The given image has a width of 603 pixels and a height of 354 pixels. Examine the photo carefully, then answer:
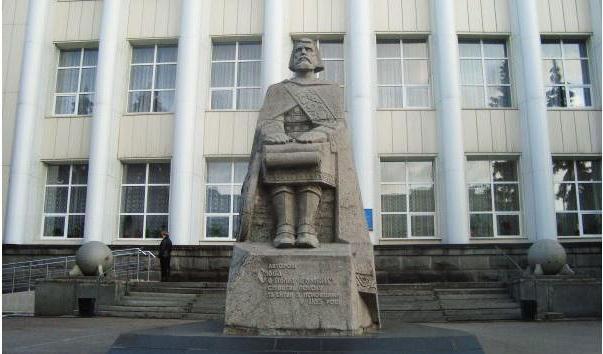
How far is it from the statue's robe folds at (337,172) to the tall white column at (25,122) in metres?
18.5

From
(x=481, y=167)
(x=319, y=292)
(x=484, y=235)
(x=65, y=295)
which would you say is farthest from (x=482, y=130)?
(x=319, y=292)

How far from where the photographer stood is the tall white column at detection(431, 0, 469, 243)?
21.4 metres

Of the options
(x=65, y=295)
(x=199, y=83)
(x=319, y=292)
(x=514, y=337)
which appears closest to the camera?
(x=319, y=292)

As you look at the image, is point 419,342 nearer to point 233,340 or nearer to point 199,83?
point 233,340

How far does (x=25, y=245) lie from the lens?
21672mm

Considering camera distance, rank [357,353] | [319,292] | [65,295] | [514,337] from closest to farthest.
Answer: [357,353] < [319,292] < [514,337] < [65,295]

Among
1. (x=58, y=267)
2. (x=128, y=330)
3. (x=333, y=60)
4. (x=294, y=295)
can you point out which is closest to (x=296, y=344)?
(x=294, y=295)

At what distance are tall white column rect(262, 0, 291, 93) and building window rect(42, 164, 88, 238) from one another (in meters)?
8.81

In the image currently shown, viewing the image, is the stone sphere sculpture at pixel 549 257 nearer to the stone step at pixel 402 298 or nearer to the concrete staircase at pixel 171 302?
the stone step at pixel 402 298

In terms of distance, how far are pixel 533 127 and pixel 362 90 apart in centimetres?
684

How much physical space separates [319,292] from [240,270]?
0.97m

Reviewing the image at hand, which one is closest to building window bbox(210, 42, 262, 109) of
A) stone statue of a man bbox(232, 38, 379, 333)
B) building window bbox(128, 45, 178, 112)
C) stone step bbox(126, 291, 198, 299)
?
building window bbox(128, 45, 178, 112)

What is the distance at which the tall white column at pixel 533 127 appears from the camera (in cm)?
2138

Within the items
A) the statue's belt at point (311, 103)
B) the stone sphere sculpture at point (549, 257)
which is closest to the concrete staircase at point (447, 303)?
the stone sphere sculpture at point (549, 257)
